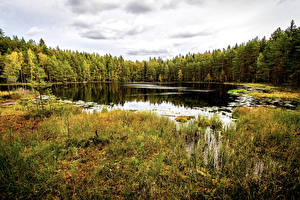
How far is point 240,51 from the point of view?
198 ft

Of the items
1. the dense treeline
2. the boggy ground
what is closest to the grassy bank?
the dense treeline

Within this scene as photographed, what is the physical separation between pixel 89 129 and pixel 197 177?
22.6 feet

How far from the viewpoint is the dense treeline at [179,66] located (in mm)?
A: 38625

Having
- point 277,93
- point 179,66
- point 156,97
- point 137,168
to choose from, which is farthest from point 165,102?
point 179,66

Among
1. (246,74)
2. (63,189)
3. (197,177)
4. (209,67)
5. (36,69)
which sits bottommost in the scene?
(197,177)

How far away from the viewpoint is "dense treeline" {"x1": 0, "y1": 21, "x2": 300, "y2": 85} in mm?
38625

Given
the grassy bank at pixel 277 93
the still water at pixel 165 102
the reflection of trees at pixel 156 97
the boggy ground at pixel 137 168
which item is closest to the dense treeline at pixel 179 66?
the grassy bank at pixel 277 93

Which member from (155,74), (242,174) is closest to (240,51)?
(155,74)

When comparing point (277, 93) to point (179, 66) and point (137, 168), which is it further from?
point (179, 66)

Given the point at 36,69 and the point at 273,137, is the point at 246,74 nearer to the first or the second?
the point at 273,137

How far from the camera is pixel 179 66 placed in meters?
103

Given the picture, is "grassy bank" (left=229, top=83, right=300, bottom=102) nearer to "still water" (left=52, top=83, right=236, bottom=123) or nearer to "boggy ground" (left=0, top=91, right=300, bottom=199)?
"still water" (left=52, top=83, right=236, bottom=123)

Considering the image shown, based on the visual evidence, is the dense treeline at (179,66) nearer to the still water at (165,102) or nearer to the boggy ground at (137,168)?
the boggy ground at (137,168)

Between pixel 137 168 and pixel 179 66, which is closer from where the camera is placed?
pixel 137 168
